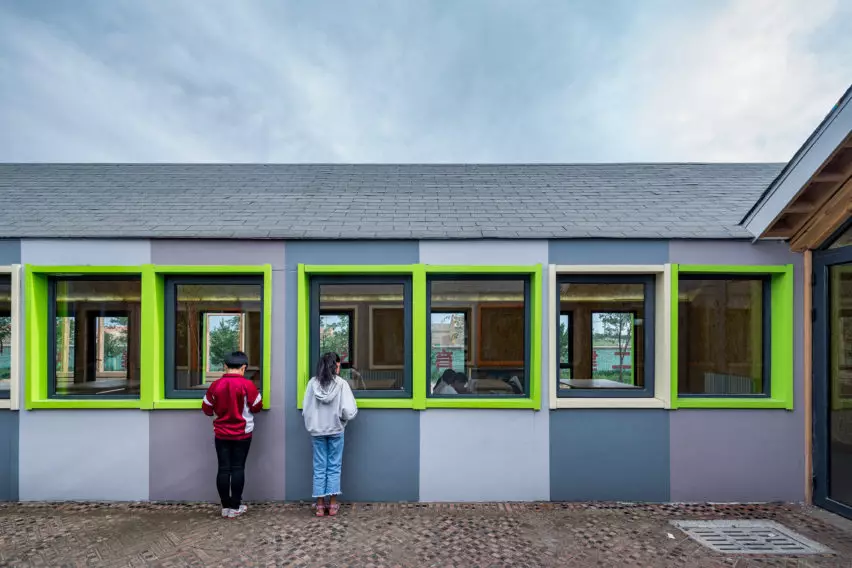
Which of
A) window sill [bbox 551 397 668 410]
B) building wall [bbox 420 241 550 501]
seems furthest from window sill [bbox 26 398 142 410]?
window sill [bbox 551 397 668 410]

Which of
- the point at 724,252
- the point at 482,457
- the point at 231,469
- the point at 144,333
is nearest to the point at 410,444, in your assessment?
the point at 482,457

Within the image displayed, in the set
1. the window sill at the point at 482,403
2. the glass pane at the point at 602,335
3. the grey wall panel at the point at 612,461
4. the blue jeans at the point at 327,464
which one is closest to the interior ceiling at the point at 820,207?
the glass pane at the point at 602,335

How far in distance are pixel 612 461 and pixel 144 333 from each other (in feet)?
17.1

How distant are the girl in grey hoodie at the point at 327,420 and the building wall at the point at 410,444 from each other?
1.21 feet

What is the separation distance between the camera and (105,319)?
293 inches

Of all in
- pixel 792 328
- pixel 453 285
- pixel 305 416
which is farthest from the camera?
pixel 453 285

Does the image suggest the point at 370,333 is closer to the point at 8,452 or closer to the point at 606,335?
the point at 606,335

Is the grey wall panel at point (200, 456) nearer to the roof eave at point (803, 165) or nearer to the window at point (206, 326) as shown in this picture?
the window at point (206, 326)

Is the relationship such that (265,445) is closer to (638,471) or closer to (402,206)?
(402,206)

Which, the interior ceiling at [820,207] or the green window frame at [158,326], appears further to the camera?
the green window frame at [158,326]

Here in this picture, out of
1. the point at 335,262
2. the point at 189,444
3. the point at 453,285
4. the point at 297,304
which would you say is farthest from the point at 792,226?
the point at 189,444

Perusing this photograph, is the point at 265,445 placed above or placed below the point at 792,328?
below

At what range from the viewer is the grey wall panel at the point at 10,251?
5.24 metres

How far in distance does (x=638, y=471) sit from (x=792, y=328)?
2.24 m
